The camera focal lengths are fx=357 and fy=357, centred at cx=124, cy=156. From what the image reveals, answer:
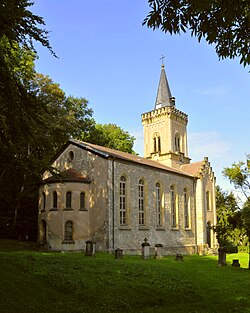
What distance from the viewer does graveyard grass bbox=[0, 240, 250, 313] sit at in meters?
9.74

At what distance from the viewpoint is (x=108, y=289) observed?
38.4ft

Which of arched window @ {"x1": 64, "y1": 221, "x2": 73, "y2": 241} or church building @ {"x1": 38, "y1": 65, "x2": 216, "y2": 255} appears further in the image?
church building @ {"x1": 38, "y1": 65, "x2": 216, "y2": 255}

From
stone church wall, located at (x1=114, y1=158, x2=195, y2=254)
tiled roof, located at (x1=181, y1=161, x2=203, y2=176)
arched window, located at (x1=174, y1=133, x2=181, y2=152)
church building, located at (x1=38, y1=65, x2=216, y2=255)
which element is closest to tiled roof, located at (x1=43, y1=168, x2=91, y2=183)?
church building, located at (x1=38, y1=65, x2=216, y2=255)

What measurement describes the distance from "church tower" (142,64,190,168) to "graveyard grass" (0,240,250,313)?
28859 mm

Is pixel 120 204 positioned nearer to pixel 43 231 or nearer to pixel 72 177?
pixel 72 177

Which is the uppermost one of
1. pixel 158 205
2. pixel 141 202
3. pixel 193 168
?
pixel 193 168

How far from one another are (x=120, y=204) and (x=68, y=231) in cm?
486

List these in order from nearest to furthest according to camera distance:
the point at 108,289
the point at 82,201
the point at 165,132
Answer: the point at 108,289 < the point at 82,201 < the point at 165,132

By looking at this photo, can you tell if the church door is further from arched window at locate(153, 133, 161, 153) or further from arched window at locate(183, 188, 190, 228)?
arched window at locate(153, 133, 161, 153)

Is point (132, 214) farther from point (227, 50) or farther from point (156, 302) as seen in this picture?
point (227, 50)

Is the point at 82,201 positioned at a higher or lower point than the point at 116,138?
lower

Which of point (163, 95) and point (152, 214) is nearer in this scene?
point (152, 214)

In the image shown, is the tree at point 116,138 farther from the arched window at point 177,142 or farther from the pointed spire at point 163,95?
the arched window at point 177,142

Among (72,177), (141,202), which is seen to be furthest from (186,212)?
(72,177)
